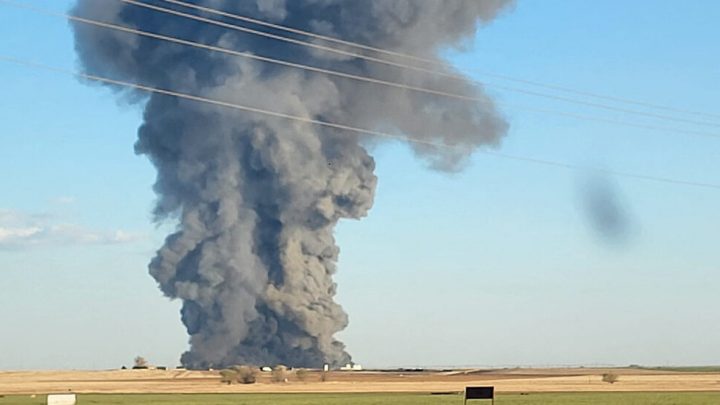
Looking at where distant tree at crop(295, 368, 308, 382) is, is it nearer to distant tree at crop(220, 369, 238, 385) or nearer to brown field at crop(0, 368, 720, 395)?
brown field at crop(0, 368, 720, 395)

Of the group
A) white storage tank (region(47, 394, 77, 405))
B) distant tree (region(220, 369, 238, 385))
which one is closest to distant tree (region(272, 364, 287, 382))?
distant tree (region(220, 369, 238, 385))

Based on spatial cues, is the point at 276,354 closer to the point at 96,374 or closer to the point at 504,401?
the point at 96,374

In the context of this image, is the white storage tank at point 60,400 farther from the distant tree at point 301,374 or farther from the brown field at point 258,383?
the distant tree at point 301,374

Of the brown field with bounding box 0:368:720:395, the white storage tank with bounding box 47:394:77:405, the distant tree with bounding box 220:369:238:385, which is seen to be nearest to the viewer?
the white storage tank with bounding box 47:394:77:405

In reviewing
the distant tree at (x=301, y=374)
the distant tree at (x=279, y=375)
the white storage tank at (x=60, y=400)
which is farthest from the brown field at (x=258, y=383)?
the white storage tank at (x=60, y=400)

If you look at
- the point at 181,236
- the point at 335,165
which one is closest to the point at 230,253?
the point at 181,236

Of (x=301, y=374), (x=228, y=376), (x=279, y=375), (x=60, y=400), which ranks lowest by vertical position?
(x=60, y=400)

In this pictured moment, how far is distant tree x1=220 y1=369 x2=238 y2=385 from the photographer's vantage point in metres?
147

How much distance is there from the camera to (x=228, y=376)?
149750mm

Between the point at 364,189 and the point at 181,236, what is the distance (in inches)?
874

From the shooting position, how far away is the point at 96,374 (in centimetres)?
18200

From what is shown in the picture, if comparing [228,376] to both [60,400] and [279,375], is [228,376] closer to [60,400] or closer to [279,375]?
[279,375]

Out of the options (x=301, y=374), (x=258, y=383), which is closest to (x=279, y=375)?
(x=301, y=374)

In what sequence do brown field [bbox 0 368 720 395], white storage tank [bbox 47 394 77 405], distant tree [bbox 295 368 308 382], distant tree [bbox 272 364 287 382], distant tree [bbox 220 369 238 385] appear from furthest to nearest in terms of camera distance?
distant tree [bbox 295 368 308 382] → distant tree [bbox 272 364 287 382] → distant tree [bbox 220 369 238 385] → brown field [bbox 0 368 720 395] → white storage tank [bbox 47 394 77 405]
